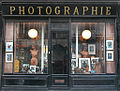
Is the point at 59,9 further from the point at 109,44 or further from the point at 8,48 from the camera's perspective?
the point at 8,48

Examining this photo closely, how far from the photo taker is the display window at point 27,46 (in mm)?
9273

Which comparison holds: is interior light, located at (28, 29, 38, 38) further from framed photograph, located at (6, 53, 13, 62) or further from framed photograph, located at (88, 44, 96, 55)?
framed photograph, located at (88, 44, 96, 55)

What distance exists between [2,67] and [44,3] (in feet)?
12.3

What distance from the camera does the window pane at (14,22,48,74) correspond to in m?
9.35

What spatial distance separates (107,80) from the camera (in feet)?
29.7

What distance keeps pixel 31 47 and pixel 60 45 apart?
4.94ft

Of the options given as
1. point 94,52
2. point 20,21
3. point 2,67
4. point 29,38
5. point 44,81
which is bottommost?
point 44,81

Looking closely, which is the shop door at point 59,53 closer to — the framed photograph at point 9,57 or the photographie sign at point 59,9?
the photographie sign at point 59,9

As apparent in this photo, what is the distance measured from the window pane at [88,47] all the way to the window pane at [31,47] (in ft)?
4.87

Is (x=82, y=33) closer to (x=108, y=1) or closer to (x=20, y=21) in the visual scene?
(x=108, y=1)

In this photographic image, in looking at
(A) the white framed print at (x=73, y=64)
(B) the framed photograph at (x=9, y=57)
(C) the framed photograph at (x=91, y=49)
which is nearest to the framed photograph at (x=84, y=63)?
(A) the white framed print at (x=73, y=64)

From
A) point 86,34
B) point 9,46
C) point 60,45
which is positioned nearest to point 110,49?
point 86,34

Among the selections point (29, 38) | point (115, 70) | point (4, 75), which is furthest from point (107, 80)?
point (4, 75)

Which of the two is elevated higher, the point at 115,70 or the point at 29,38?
the point at 29,38
